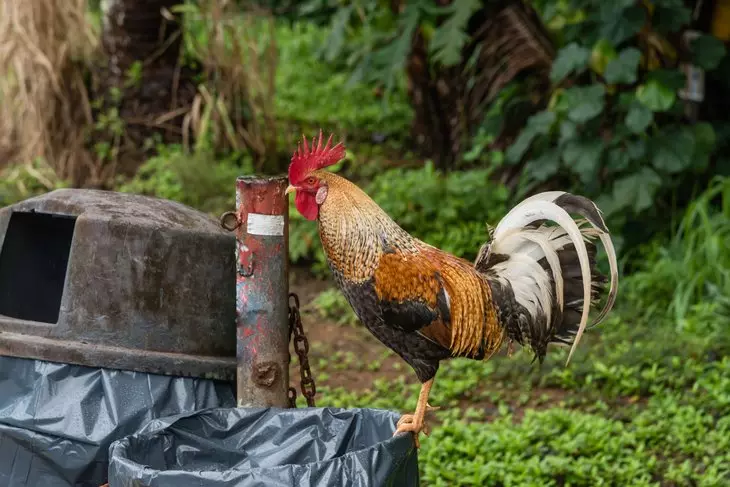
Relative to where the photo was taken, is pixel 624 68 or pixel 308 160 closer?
pixel 308 160

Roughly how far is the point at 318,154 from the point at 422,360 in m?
0.71

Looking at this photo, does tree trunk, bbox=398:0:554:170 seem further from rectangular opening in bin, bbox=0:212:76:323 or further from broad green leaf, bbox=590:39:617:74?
rectangular opening in bin, bbox=0:212:76:323

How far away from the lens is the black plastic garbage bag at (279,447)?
2783 millimetres

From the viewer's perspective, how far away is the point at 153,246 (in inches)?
135

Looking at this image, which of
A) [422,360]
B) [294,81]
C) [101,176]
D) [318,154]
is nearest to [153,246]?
[318,154]

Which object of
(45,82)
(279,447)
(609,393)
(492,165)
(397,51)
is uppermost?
(397,51)

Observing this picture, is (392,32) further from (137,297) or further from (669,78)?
(137,297)

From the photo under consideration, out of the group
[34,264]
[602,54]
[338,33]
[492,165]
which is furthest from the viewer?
[492,165]

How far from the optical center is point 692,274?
6.37 meters

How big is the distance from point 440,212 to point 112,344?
13.0ft

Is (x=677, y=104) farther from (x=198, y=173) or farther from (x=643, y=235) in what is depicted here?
(x=198, y=173)

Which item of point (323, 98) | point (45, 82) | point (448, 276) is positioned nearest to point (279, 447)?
point (448, 276)

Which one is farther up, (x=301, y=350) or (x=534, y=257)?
(x=534, y=257)

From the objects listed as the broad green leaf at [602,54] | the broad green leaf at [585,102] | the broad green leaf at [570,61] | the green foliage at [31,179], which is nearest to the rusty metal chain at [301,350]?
the broad green leaf at [585,102]
